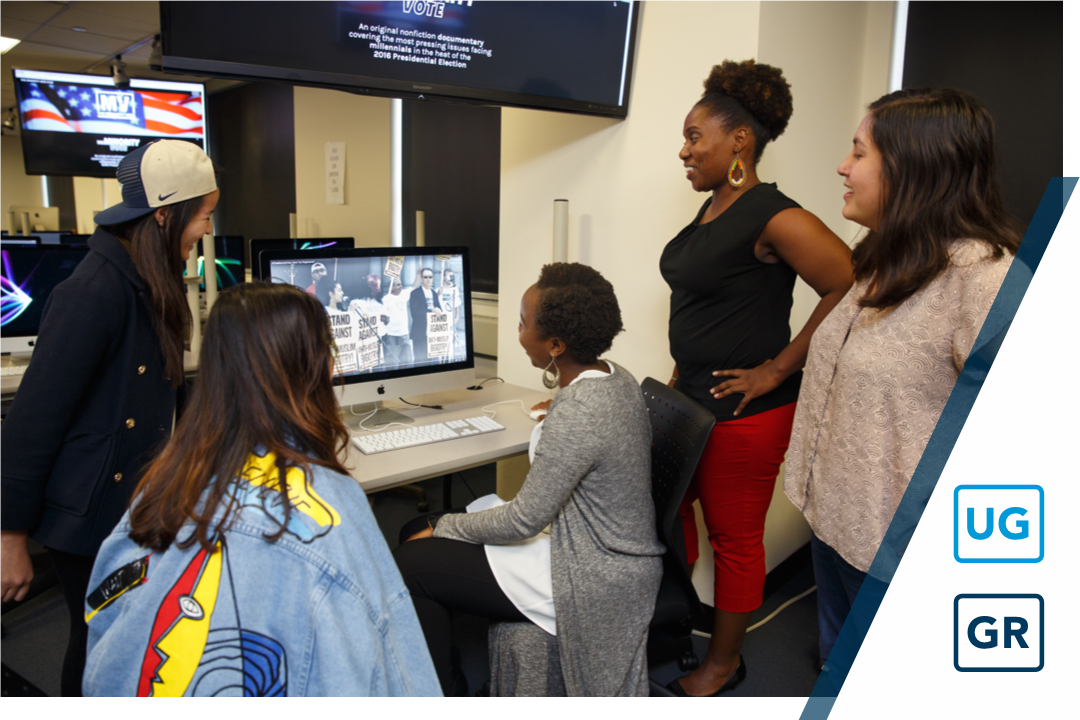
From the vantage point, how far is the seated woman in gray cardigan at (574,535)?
4.49 feet

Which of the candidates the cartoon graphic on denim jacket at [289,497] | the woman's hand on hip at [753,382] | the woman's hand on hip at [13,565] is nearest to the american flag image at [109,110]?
the woman's hand on hip at [13,565]

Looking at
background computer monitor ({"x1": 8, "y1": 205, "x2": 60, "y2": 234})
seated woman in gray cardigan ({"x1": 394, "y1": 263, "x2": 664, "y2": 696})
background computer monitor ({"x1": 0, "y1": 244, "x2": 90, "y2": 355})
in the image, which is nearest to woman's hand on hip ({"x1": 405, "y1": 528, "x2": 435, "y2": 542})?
seated woman in gray cardigan ({"x1": 394, "y1": 263, "x2": 664, "y2": 696})

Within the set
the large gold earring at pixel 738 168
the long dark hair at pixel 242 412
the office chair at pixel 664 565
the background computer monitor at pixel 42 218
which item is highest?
the large gold earring at pixel 738 168

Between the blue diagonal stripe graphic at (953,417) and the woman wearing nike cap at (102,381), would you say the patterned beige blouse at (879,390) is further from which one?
the woman wearing nike cap at (102,381)

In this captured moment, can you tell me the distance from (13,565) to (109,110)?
12.9 ft

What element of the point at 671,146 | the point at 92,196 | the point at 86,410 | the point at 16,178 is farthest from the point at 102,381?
the point at 16,178

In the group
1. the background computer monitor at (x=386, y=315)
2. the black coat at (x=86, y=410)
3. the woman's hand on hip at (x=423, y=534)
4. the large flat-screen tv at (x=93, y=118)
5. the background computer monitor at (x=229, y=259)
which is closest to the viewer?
the black coat at (x=86, y=410)

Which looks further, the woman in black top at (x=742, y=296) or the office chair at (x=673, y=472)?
the woman in black top at (x=742, y=296)

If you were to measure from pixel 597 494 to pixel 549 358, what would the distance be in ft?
1.03

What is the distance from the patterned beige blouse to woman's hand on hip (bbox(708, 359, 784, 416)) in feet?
1.04

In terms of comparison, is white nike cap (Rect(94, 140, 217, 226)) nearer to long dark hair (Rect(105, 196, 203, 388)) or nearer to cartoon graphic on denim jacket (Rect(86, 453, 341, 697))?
long dark hair (Rect(105, 196, 203, 388))

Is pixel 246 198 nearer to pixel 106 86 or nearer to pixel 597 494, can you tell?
pixel 106 86

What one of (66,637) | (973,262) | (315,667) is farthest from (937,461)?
(66,637)

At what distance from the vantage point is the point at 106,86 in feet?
13.7
